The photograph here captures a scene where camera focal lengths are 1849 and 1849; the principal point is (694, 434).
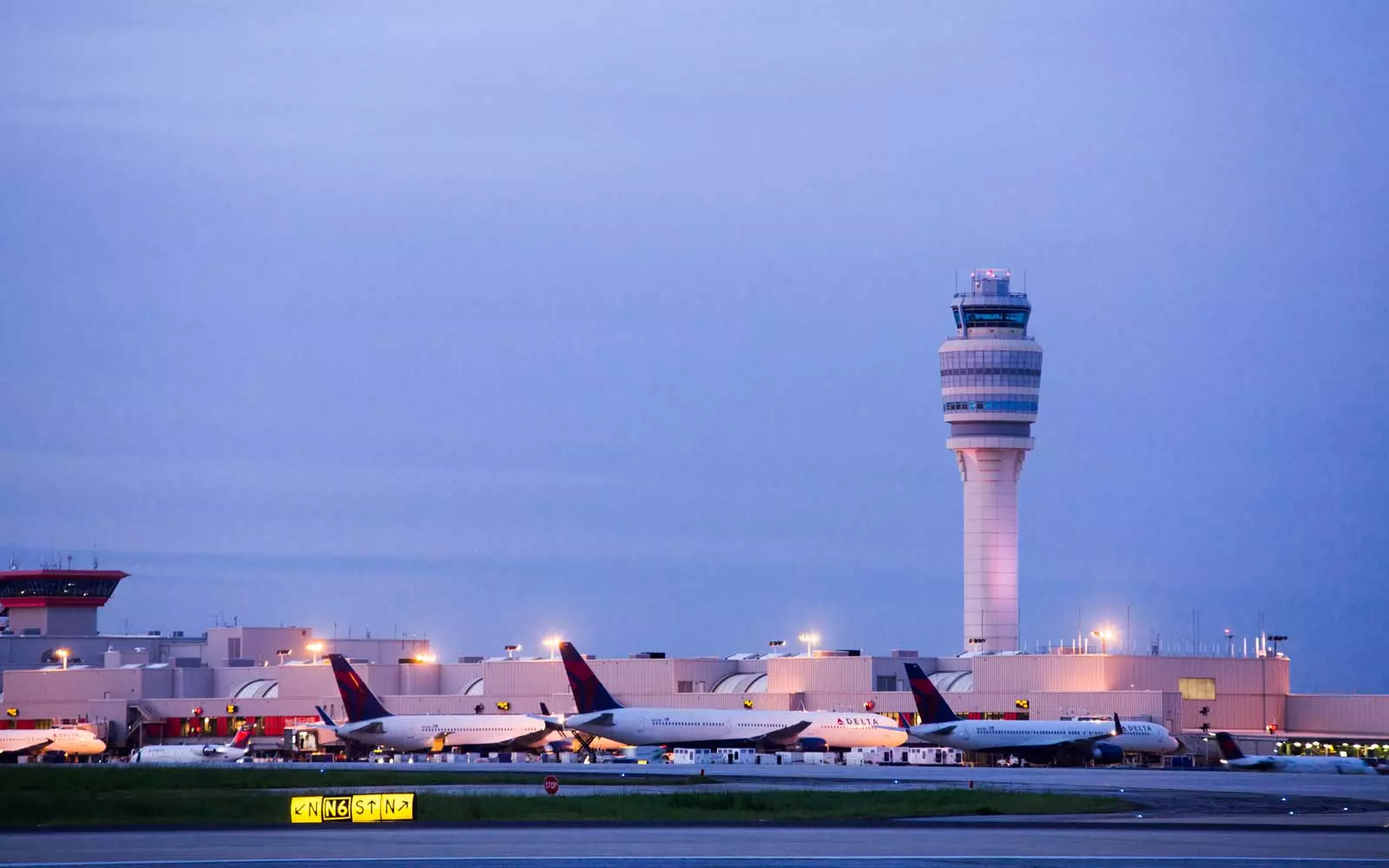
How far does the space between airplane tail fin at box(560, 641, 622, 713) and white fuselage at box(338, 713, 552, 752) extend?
6.82m

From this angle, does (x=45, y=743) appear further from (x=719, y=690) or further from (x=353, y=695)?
(x=719, y=690)

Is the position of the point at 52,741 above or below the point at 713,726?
below

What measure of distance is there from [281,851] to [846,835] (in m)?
14.5

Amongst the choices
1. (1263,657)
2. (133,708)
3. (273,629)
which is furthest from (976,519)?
(133,708)

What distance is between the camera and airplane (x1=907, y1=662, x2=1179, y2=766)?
103 m

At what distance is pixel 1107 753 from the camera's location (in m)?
102

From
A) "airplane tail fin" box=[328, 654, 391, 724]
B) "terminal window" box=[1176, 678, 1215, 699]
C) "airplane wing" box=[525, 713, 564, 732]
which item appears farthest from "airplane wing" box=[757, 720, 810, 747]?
"terminal window" box=[1176, 678, 1215, 699]

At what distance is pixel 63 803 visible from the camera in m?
59.4

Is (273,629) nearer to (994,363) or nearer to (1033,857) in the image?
(994,363)

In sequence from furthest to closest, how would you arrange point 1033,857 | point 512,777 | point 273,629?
point 273,629 < point 512,777 < point 1033,857

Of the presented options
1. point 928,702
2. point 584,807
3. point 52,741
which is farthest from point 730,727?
point 584,807

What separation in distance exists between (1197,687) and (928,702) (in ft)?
109

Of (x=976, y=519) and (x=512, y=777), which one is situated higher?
(x=976, y=519)

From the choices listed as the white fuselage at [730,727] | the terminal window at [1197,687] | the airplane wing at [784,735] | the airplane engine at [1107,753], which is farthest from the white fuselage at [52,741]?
the terminal window at [1197,687]
